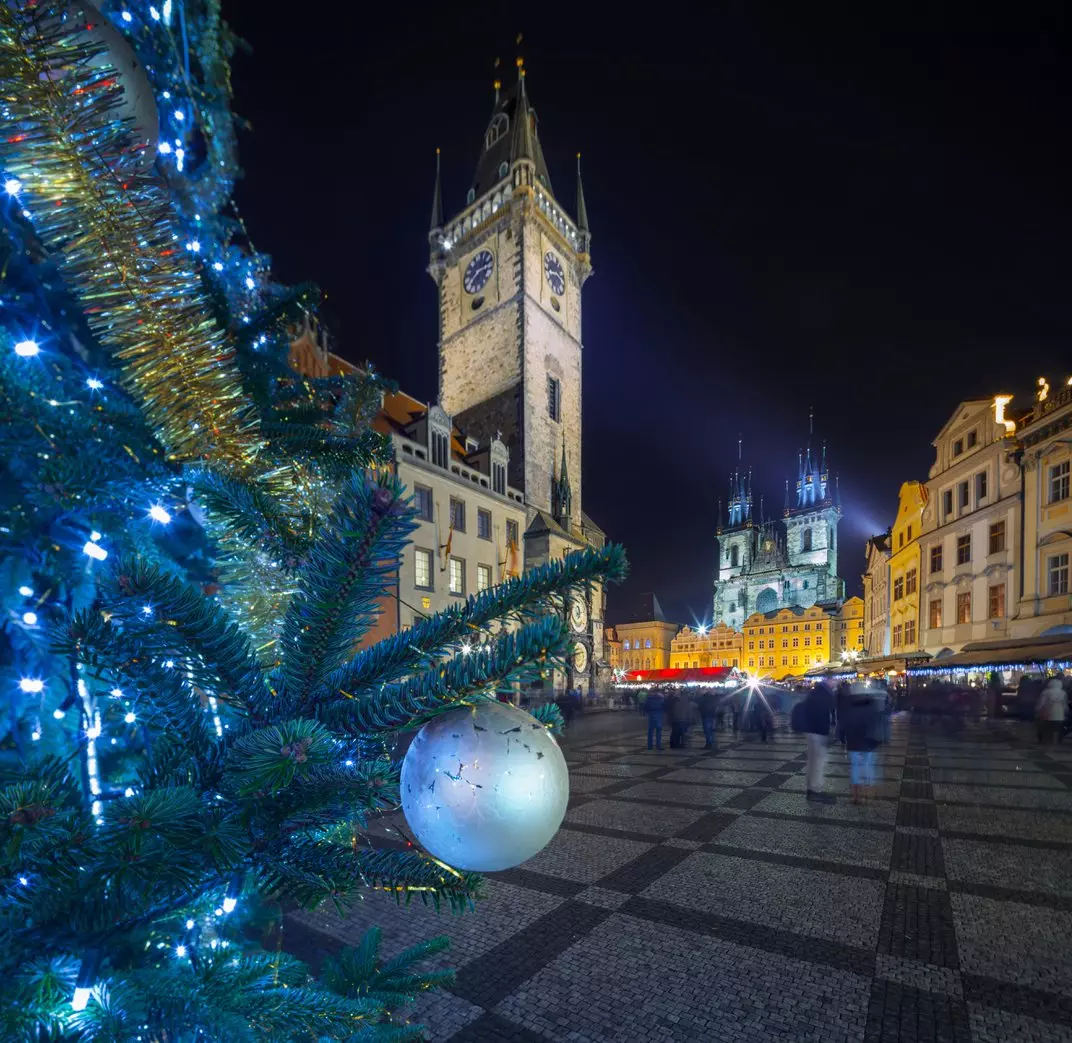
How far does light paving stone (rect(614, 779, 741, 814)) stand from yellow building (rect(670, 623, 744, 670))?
314ft

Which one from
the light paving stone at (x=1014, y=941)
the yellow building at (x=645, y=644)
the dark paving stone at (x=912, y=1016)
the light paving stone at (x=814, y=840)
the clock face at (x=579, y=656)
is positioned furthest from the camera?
the yellow building at (x=645, y=644)

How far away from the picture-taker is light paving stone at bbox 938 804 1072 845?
6.67m

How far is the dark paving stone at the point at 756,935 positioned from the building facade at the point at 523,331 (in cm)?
2809

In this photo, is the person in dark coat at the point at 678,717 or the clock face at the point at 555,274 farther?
the clock face at the point at 555,274

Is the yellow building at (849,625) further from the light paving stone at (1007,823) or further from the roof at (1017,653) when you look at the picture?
the light paving stone at (1007,823)

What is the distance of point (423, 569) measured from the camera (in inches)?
1008

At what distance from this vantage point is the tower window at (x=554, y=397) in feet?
127

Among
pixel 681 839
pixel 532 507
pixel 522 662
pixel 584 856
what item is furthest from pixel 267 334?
pixel 532 507

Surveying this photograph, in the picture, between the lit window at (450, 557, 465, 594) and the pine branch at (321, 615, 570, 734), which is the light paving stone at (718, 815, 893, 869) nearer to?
the pine branch at (321, 615, 570, 734)

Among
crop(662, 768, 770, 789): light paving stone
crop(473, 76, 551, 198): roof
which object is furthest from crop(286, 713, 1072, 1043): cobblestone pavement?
crop(473, 76, 551, 198): roof

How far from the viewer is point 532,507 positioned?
114ft

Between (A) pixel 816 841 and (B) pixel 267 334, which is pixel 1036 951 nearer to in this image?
(A) pixel 816 841

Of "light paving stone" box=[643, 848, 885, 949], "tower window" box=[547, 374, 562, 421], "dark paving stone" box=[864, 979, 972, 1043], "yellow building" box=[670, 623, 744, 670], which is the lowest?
"yellow building" box=[670, 623, 744, 670]

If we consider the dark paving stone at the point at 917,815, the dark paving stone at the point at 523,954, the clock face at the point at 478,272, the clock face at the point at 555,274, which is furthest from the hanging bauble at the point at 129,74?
the clock face at the point at 555,274
